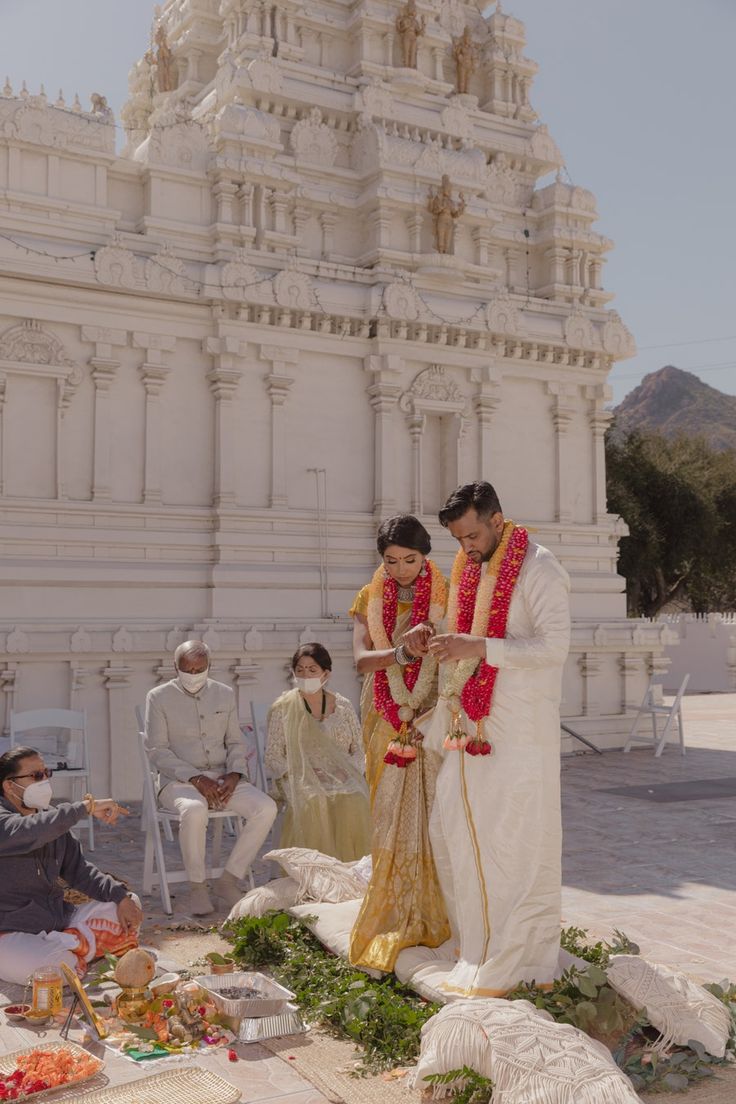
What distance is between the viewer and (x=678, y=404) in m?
101

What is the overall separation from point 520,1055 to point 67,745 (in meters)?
7.41

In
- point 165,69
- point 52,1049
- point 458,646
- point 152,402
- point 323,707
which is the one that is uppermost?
point 165,69

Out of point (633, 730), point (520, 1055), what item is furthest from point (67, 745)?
point (633, 730)

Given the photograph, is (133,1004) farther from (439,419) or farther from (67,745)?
(439,419)

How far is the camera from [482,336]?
50.8ft

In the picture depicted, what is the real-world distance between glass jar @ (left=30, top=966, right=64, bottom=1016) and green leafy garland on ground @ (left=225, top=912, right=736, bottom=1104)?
114cm

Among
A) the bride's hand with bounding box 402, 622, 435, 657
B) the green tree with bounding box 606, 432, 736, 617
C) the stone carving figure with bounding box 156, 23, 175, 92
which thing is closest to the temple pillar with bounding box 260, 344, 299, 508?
the stone carving figure with bounding box 156, 23, 175, 92

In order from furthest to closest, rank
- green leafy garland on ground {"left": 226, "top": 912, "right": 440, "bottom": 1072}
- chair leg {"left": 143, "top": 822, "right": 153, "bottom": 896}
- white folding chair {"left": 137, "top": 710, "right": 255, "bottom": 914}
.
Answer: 1. chair leg {"left": 143, "top": 822, "right": 153, "bottom": 896}
2. white folding chair {"left": 137, "top": 710, "right": 255, "bottom": 914}
3. green leafy garland on ground {"left": 226, "top": 912, "right": 440, "bottom": 1072}

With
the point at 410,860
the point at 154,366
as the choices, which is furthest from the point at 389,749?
the point at 154,366

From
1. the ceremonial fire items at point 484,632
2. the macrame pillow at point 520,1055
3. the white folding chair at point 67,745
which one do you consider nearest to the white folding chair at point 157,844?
the white folding chair at point 67,745

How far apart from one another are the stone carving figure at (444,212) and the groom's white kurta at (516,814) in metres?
11.5

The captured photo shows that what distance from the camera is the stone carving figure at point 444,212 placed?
51.1ft

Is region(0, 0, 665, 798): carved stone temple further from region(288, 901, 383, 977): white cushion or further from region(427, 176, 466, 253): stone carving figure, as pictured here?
region(288, 901, 383, 977): white cushion

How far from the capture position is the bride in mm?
5512
